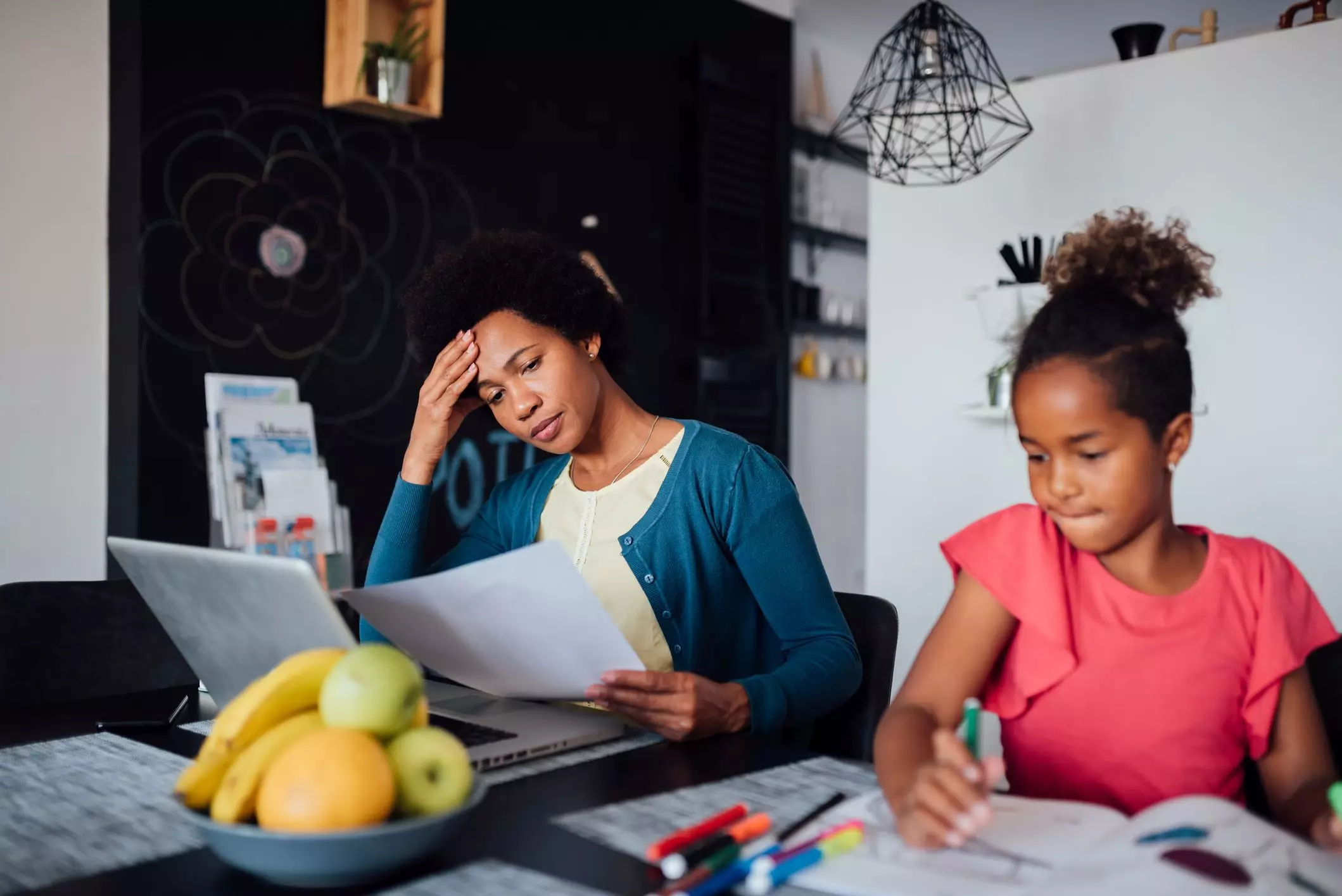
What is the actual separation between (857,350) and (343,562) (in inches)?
119

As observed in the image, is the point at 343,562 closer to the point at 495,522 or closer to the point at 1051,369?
the point at 495,522

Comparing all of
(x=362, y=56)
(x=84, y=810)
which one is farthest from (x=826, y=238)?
(x=84, y=810)

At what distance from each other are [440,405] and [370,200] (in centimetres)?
180

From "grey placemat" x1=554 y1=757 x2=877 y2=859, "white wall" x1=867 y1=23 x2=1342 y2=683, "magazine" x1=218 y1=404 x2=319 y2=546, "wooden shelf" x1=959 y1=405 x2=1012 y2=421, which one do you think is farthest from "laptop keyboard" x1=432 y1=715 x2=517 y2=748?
"white wall" x1=867 y1=23 x2=1342 y2=683

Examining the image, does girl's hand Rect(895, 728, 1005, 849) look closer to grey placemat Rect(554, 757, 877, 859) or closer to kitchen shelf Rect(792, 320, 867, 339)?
grey placemat Rect(554, 757, 877, 859)

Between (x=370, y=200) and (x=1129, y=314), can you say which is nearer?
(x=1129, y=314)

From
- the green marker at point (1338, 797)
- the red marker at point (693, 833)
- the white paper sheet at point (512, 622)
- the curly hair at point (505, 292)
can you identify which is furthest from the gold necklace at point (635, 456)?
the green marker at point (1338, 797)

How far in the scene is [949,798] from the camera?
2.62 ft

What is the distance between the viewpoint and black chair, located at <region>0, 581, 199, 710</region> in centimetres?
157

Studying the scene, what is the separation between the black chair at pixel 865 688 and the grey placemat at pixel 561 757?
29 centimetres

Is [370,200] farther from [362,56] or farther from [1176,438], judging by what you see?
[1176,438]

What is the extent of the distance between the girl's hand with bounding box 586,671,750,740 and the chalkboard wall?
162 centimetres

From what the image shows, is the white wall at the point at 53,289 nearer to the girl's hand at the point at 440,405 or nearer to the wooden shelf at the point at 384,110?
the wooden shelf at the point at 384,110

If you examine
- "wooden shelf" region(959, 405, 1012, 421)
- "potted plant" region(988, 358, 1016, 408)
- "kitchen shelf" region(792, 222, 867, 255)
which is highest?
"kitchen shelf" region(792, 222, 867, 255)
